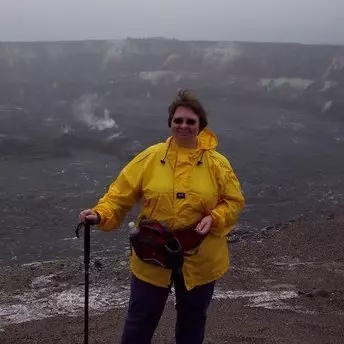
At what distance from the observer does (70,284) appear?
7375mm

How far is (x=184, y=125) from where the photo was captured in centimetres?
336

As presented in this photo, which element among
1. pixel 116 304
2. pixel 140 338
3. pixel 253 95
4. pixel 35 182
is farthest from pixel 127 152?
pixel 140 338

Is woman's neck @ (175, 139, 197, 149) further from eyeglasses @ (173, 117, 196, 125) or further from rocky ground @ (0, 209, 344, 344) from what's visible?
rocky ground @ (0, 209, 344, 344)

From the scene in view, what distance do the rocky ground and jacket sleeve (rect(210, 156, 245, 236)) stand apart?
6.00ft

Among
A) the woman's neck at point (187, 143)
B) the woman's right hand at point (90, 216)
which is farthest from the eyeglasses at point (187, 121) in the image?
the woman's right hand at point (90, 216)

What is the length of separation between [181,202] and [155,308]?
2.07ft

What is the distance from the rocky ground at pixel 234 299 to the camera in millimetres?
5223

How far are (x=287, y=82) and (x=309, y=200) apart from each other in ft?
65.3

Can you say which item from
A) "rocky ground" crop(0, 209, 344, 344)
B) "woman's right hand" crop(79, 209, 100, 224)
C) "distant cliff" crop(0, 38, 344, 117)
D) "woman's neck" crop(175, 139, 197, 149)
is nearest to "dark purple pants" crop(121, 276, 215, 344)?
"woman's right hand" crop(79, 209, 100, 224)

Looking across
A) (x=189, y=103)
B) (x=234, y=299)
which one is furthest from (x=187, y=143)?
(x=234, y=299)

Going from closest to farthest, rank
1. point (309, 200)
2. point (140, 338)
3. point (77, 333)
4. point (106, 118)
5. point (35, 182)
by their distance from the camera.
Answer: point (140, 338) → point (77, 333) → point (309, 200) → point (35, 182) → point (106, 118)

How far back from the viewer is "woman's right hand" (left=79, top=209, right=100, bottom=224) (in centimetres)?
332

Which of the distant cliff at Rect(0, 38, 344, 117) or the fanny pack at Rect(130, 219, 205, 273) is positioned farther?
the distant cliff at Rect(0, 38, 344, 117)

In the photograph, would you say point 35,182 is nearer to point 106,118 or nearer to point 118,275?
point 118,275
